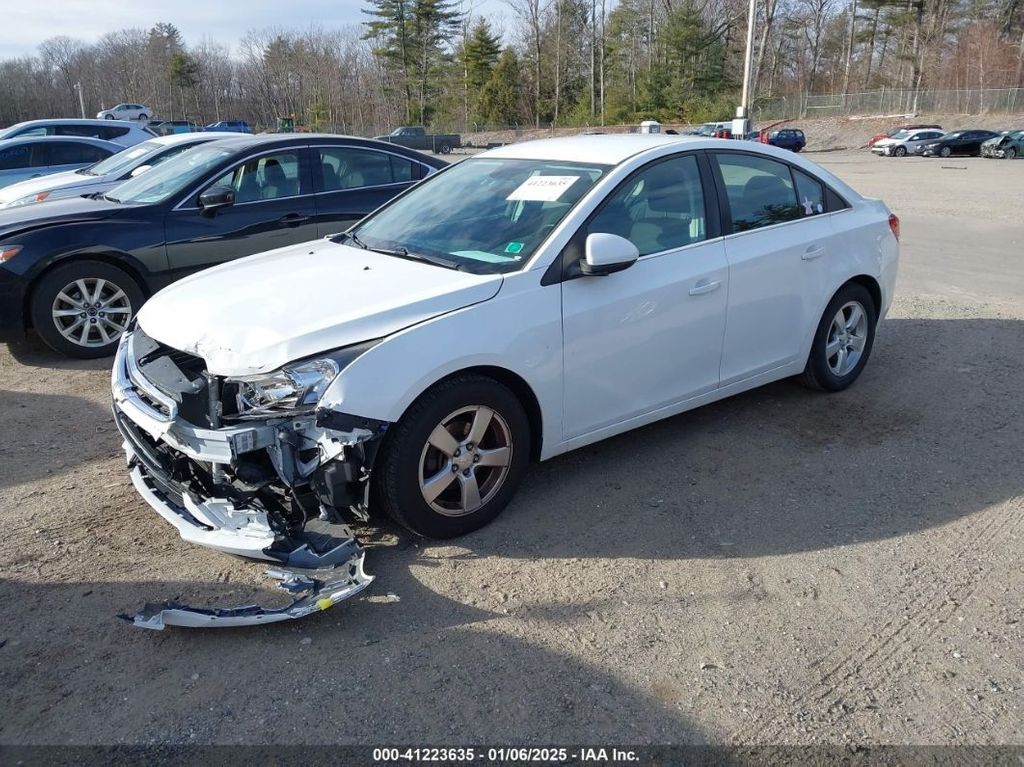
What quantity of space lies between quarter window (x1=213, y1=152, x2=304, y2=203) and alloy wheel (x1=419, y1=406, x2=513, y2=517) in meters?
4.53

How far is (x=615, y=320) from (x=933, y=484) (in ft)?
6.44

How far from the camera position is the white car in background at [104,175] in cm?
993

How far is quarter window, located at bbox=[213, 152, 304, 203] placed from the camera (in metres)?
7.17

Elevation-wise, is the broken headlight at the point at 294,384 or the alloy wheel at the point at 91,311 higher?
the broken headlight at the point at 294,384

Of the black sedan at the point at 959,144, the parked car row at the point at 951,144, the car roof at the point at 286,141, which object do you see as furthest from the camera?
the black sedan at the point at 959,144

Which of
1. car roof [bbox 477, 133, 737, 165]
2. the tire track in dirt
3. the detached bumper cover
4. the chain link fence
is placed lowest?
the tire track in dirt

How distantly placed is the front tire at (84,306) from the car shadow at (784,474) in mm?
4177

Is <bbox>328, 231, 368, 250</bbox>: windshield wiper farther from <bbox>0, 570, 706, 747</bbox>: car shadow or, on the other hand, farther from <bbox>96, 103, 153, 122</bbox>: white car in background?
<bbox>96, 103, 153, 122</bbox>: white car in background

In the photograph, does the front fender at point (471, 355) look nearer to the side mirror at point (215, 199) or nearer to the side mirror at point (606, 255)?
the side mirror at point (606, 255)

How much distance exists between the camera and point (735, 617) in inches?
125

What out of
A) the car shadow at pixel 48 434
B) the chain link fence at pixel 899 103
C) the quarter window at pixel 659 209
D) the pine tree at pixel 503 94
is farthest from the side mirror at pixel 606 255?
the pine tree at pixel 503 94

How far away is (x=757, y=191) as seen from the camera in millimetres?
4891

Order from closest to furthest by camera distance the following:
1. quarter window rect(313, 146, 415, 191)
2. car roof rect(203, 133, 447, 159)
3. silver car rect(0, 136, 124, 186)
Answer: car roof rect(203, 133, 447, 159)
quarter window rect(313, 146, 415, 191)
silver car rect(0, 136, 124, 186)

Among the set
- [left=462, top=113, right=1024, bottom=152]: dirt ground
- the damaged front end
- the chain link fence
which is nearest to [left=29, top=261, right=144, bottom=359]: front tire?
the damaged front end
